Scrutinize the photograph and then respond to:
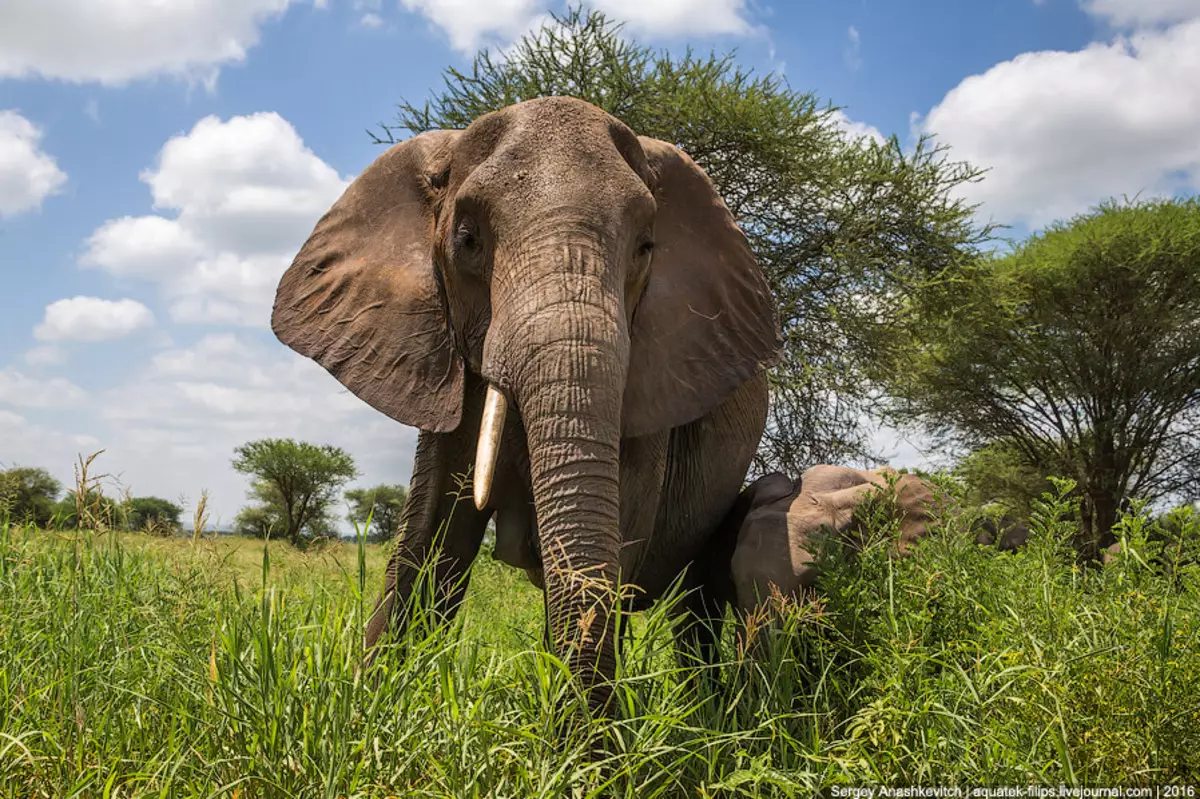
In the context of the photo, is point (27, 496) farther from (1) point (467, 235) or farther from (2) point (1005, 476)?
(2) point (1005, 476)

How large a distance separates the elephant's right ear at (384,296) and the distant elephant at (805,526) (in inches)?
57.6

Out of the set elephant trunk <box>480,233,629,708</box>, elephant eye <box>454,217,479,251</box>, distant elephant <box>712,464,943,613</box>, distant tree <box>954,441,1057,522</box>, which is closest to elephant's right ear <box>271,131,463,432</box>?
elephant eye <box>454,217,479,251</box>

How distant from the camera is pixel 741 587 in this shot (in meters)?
4.45

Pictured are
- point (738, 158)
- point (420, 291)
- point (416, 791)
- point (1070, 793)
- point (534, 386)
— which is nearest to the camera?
point (416, 791)

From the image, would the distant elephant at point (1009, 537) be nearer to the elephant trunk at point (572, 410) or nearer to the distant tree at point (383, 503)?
the elephant trunk at point (572, 410)

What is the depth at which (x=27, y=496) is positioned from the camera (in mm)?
15664

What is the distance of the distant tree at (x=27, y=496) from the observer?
5.45m

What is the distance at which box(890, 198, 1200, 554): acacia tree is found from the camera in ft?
61.1

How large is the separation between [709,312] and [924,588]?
168 cm

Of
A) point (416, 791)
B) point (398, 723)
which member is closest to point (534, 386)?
point (398, 723)

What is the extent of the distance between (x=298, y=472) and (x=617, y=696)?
99.4 ft

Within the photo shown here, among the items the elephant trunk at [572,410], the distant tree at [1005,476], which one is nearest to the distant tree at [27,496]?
the elephant trunk at [572,410]

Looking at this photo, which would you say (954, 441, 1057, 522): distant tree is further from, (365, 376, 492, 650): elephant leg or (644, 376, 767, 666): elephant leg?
(365, 376, 492, 650): elephant leg

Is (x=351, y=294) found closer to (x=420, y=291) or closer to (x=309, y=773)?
(x=420, y=291)
